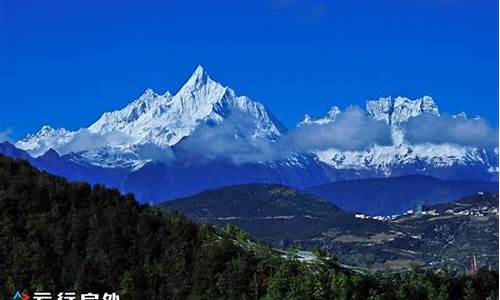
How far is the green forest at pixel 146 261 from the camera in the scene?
44.7 meters

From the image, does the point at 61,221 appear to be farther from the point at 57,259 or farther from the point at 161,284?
the point at 161,284

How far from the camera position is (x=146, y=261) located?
4716 centimetres

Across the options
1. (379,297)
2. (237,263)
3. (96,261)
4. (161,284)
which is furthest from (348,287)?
(96,261)

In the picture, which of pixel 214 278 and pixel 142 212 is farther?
pixel 142 212

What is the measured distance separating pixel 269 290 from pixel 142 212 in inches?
405

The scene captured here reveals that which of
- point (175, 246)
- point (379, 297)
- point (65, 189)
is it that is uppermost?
point (65, 189)

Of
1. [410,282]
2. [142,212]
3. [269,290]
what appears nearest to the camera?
[269,290]

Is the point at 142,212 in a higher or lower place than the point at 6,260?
higher

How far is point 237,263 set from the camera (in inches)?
1812

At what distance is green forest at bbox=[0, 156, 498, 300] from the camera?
4469 centimetres

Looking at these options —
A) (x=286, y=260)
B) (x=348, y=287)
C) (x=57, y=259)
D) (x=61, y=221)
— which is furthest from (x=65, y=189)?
(x=348, y=287)

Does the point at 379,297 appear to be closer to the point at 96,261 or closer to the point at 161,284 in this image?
the point at 161,284

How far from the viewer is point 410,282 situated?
1864 inches

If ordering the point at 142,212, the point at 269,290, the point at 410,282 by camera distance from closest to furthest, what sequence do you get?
1. the point at 269,290
2. the point at 410,282
3. the point at 142,212
